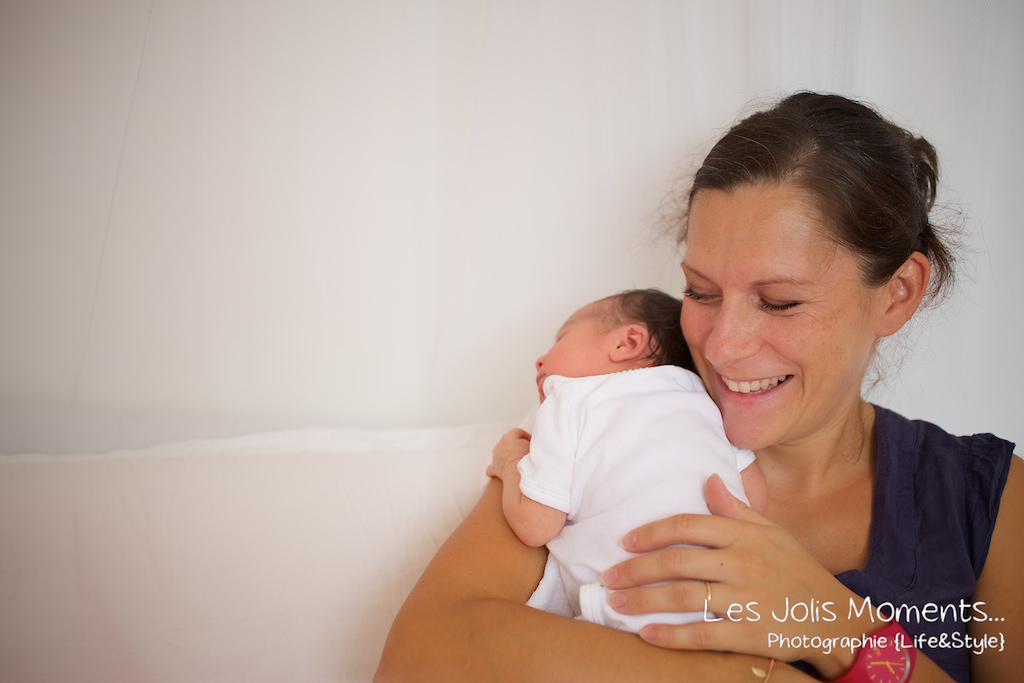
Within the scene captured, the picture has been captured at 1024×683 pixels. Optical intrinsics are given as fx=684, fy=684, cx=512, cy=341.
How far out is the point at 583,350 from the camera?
1389 mm

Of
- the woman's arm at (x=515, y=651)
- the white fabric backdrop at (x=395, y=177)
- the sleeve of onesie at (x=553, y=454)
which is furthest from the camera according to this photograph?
the white fabric backdrop at (x=395, y=177)

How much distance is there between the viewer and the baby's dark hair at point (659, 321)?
1401 mm

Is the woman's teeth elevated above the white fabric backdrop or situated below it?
below

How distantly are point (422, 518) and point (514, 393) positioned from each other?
773 mm

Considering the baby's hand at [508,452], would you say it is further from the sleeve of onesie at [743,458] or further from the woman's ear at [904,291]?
the woman's ear at [904,291]

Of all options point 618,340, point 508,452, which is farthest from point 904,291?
point 508,452

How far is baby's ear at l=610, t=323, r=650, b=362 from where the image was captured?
1361mm

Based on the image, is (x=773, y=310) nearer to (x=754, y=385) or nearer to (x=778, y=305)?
(x=778, y=305)

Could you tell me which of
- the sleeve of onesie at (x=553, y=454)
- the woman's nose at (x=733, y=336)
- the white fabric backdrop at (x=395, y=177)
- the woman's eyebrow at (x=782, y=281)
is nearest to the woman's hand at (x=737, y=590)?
the sleeve of onesie at (x=553, y=454)

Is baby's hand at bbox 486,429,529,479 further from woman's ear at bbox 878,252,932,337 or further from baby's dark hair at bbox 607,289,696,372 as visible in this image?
woman's ear at bbox 878,252,932,337

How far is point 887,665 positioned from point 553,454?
1.93ft

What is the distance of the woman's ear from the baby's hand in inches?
28.2

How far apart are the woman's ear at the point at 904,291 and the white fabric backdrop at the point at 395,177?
0.73m

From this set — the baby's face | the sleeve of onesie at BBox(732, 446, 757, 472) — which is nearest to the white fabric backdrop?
the baby's face
